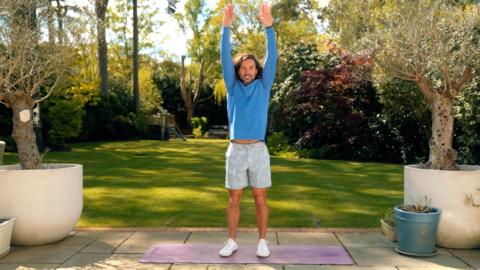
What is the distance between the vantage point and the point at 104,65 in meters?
23.3

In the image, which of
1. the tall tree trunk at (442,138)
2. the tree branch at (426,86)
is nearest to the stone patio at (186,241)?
the tall tree trunk at (442,138)

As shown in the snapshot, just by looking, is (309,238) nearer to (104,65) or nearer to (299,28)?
(104,65)

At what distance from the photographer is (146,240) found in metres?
5.06

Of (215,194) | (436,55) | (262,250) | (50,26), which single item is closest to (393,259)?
(262,250)

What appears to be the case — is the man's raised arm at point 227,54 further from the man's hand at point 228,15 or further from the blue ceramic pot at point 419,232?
the blue ceramic pot at point 419,232

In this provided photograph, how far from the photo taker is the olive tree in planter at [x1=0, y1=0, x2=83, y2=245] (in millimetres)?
4695

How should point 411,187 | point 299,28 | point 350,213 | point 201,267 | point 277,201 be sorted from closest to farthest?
point 201,267
point 411,187
point 350,213
point 277,201
point 299,28

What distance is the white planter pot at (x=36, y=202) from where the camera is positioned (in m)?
4.69

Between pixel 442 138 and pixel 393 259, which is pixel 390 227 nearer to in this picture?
pixel 393 259

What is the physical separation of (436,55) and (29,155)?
13.3ft

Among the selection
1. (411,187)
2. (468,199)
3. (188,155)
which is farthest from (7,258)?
(188,155)

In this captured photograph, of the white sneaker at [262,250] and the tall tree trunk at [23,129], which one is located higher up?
the tall tree trunk at [23,129]

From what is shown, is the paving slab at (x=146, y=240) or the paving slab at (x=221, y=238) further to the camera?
the paving slab at (x=221, y=238)

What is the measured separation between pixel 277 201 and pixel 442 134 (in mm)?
2790
